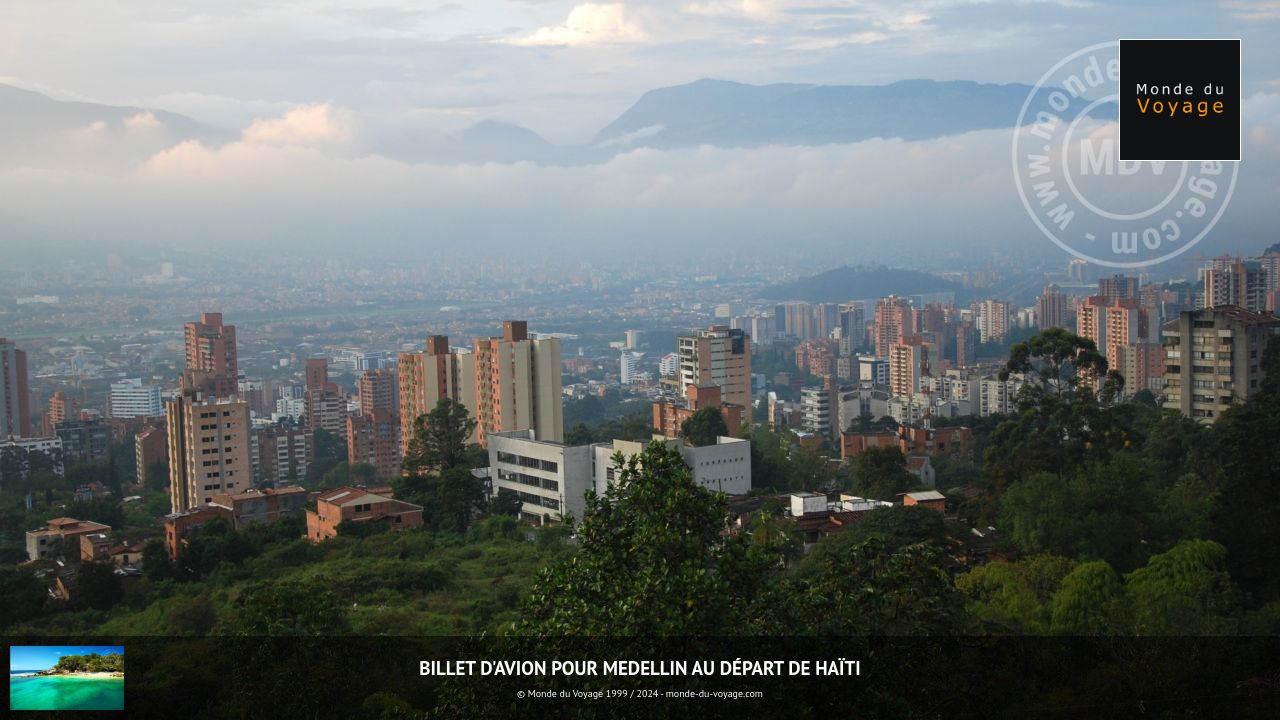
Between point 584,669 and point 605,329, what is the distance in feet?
141

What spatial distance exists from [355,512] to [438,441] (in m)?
2.31

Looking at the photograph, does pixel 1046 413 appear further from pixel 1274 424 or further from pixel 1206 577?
pixel 1206 577

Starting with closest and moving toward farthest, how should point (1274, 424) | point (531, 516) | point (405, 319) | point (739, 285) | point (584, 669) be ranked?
point (584, 669), point (1274, 424), point (531, 516), point (405, 319), point (739, 285)

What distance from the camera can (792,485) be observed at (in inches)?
514

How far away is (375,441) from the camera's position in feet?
76.3

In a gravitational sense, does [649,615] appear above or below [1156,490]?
above

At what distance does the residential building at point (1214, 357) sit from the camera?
1427cm

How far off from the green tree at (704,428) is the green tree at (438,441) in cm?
263

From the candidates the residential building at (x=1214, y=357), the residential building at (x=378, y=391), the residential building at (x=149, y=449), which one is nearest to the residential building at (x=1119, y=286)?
the residential building at (x=1214, y=357)

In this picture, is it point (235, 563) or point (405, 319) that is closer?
point (235, 563)

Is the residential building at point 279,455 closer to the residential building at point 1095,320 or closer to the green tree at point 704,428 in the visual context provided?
the green tree at point 704,428

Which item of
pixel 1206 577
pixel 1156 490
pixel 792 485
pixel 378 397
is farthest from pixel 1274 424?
pixel 378 397

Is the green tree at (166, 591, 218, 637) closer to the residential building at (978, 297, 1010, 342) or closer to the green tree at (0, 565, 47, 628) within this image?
the green tree at (0, 565, 47, 628)

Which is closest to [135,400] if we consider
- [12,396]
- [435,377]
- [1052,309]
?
[12,396]
